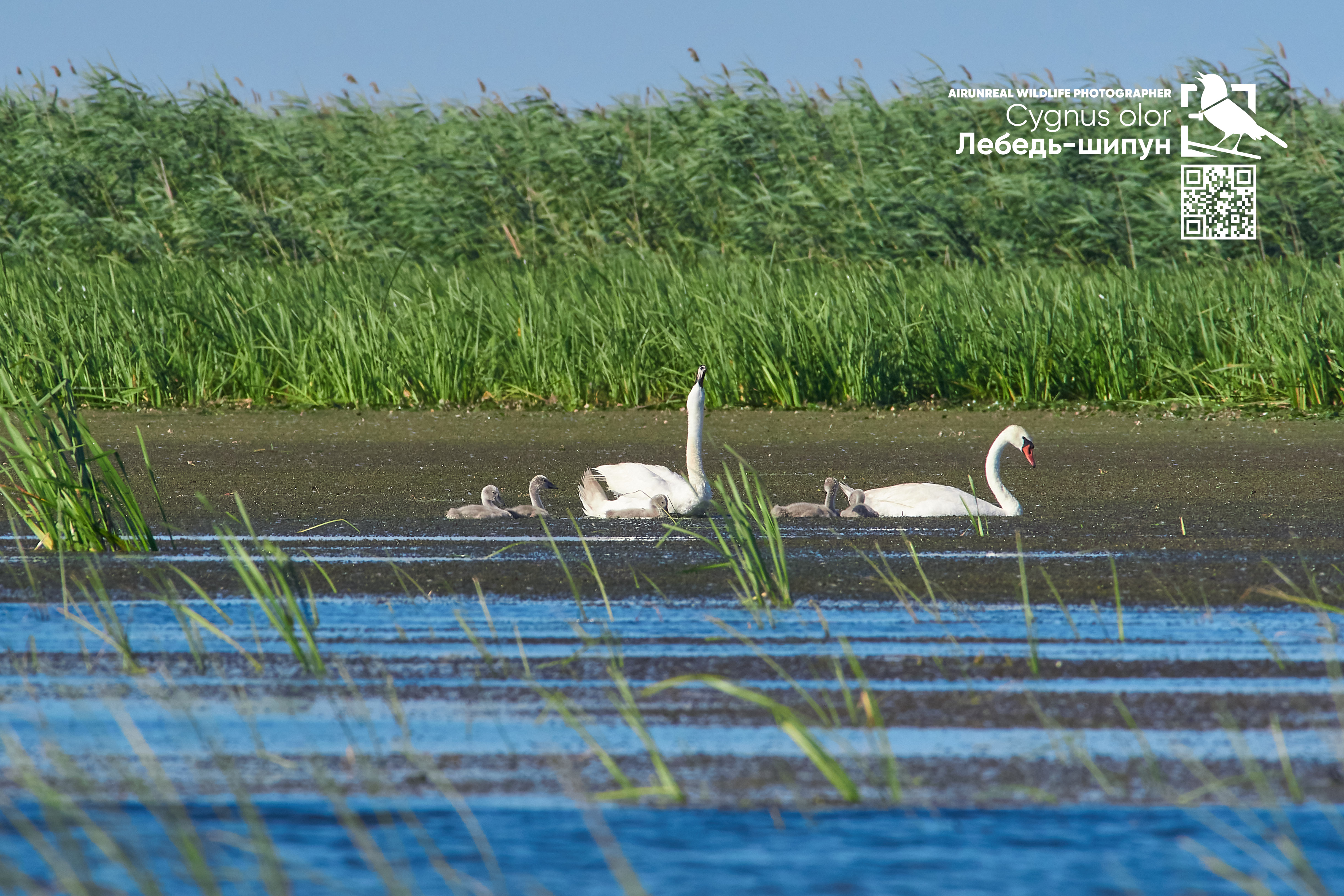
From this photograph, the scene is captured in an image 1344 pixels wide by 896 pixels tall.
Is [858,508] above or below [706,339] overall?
below

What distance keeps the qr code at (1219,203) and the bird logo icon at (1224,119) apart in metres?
0.26

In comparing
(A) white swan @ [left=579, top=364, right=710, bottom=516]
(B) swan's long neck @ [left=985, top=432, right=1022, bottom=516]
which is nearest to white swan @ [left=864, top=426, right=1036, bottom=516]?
(B) swan's long neck @ [left=985, top=432, right=1022, bottom=516]

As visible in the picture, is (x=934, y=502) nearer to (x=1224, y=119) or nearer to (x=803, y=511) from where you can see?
(x=803, y=511)

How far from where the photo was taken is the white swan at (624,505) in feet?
25.8

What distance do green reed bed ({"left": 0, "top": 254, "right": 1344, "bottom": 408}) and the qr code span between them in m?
3.40

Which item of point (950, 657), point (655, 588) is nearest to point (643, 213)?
point (655, 588)

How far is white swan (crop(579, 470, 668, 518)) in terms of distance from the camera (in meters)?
7.88

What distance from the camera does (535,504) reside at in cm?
805

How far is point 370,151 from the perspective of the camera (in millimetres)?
19797

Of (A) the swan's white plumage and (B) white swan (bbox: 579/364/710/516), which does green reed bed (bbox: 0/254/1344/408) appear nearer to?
(B) white swan (bbox: 579/364/710/516)

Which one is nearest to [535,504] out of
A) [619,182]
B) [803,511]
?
[803,511]

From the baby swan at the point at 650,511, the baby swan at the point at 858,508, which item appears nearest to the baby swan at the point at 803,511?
the baby swan at the point at 858,508

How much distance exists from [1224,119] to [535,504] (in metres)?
12.6

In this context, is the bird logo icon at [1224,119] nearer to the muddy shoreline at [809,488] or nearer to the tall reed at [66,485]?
the muddy shoreline at [809,488]
